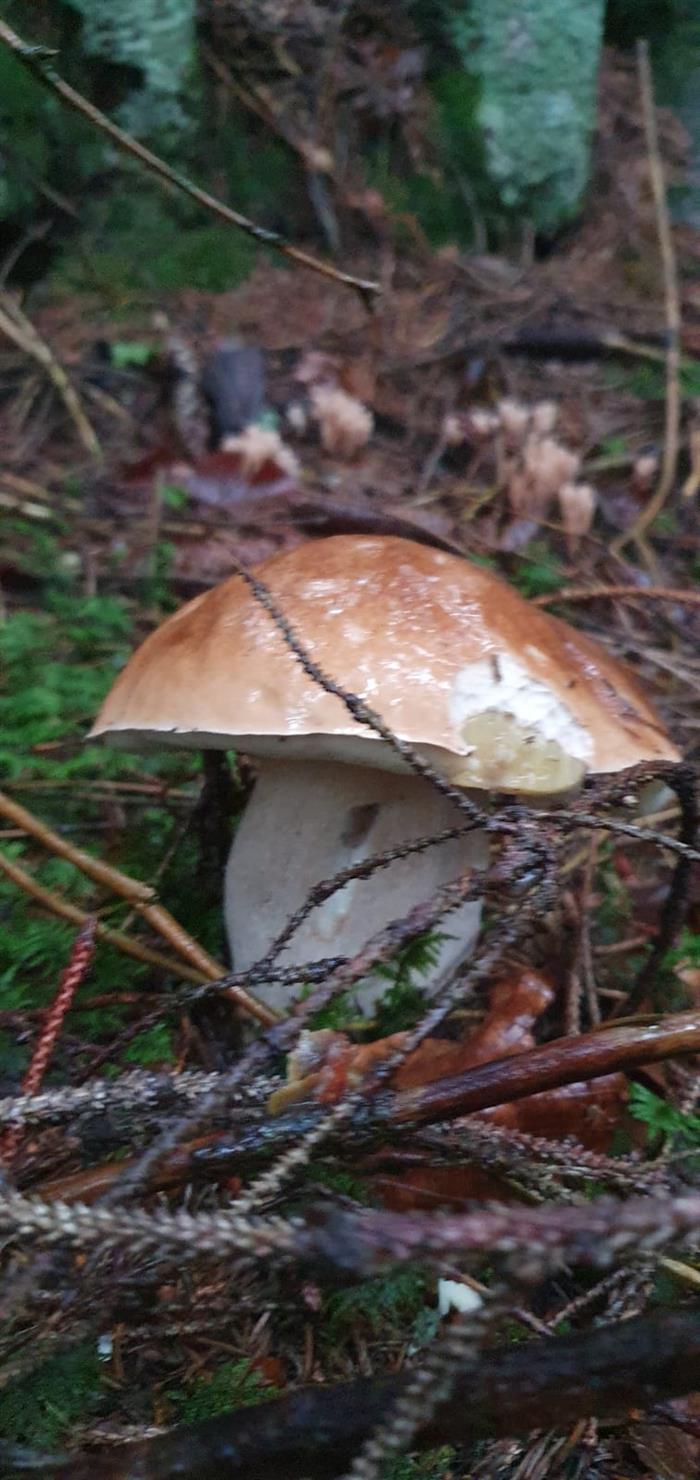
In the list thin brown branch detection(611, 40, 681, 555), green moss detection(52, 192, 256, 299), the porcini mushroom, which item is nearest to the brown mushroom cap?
the porcini mushroom

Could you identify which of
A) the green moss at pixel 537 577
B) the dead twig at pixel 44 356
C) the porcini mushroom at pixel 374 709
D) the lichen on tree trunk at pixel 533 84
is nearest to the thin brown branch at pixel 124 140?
the porcini mushroom at pixel 374 709

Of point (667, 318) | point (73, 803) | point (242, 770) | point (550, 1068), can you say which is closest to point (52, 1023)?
point (550, 1068)

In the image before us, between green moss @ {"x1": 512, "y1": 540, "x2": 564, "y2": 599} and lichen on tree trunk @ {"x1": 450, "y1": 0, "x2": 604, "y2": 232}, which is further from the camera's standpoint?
lichen on tree trunk @ {"x1": 450, "y1": 0, "x2": 604, "y2": 232}

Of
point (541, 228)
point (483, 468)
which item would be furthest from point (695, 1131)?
point (541, 228)

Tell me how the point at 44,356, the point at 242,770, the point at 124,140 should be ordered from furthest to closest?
the point at 44,356 < the point at 242,770 < the point at 124,140

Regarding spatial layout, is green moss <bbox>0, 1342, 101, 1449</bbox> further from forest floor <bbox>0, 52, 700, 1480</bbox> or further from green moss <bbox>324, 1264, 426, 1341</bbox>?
green moss <bbox>324, 1264, 426, 1341</bbox>

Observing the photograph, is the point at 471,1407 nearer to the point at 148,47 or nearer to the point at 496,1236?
the point at 496,1236
